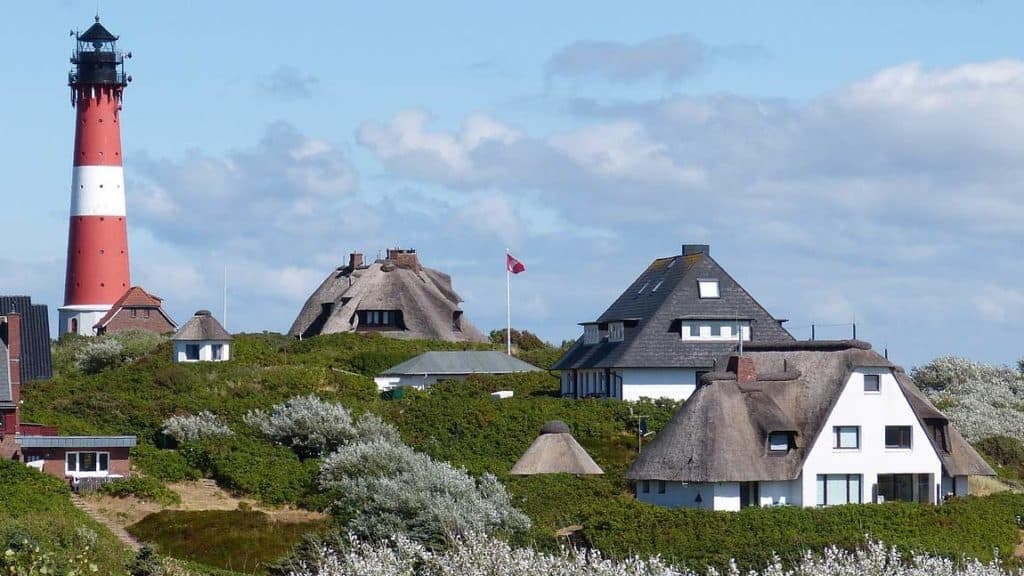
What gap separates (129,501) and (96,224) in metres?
38.8

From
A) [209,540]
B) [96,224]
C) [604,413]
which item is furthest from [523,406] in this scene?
[96,224]

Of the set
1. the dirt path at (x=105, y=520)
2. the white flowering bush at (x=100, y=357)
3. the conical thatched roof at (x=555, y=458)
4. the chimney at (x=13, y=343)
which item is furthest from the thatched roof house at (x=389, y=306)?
the dirt path at (x=105, y=520)

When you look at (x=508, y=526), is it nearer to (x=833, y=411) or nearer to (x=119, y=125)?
(x=833, y=411)

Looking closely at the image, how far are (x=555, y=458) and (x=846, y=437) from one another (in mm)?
8107

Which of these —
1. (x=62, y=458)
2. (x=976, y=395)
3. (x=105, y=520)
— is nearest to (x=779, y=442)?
(x=105, y=520)

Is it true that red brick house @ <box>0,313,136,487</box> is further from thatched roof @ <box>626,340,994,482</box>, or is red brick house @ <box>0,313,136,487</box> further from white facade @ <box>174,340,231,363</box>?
white facade @ <box>174,340,231,363</box>

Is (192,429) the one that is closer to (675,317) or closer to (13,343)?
(13,343)

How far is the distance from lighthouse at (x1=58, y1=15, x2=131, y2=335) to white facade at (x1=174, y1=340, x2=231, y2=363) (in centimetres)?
1633

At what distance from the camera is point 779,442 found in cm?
4622

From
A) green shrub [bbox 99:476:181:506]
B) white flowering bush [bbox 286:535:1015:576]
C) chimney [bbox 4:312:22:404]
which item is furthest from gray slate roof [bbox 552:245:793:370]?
white flowering bush [bbox 286:535:1015:576]

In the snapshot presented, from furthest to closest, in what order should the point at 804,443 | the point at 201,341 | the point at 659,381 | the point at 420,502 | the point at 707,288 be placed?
the point at 201,341, the point at 707,288, the point at 659,381, the point at 804,443, the point at 420,502

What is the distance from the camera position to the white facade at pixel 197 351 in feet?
233

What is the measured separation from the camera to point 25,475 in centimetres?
4656

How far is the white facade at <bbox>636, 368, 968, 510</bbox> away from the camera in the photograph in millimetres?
45750
